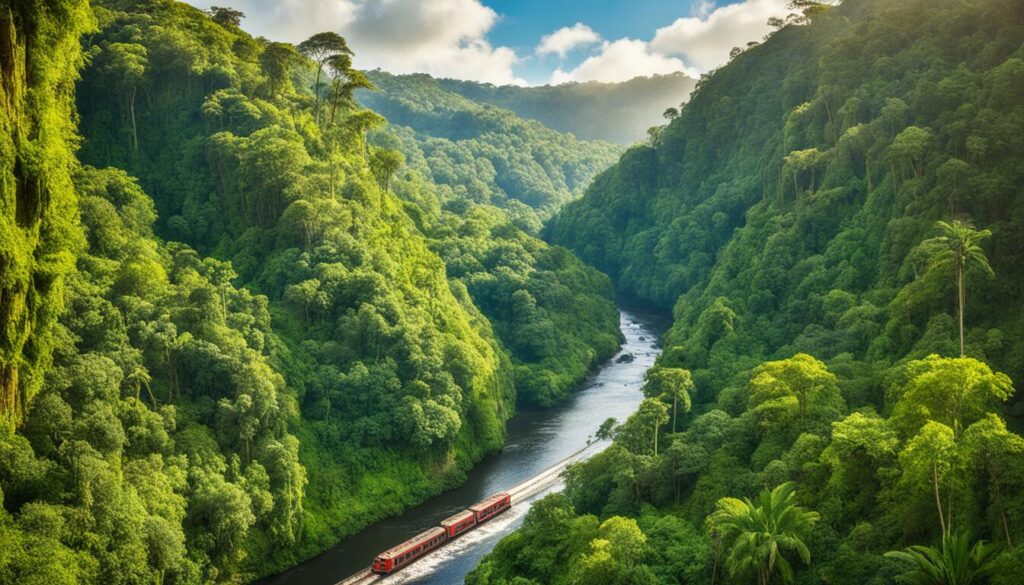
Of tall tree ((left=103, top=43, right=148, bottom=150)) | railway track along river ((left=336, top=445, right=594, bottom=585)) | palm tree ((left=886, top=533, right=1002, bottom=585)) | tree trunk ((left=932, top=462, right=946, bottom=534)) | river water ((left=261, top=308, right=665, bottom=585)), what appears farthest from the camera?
tall tree ((left=103, top=43, right=148, bottom=150))

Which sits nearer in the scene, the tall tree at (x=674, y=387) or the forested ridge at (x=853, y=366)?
the forested ridge at (x=853, y=366)

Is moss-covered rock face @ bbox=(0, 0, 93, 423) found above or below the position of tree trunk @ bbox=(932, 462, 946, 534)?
above

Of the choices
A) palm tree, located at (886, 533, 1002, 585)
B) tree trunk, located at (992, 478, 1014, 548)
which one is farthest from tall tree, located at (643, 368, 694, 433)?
palm tree, located at (886, 533, 1002, 585)

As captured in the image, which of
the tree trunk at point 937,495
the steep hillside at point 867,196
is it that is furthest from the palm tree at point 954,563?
the steep hillside at point 867,196

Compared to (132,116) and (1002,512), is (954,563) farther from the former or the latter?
(132,116)

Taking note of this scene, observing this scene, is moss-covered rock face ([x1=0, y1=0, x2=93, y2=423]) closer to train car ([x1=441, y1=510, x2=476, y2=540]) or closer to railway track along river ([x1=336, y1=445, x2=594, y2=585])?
train car ([x1=441, y1=510, x2=476, y2=540])

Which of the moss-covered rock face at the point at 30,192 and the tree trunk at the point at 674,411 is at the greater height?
the moss-covered rock face at the point at 30,192

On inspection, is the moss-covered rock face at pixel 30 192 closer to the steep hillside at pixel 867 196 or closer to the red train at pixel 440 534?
the red train at pixel 440 534
